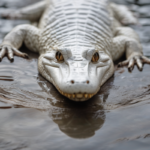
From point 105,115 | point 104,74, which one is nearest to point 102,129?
point 105,115

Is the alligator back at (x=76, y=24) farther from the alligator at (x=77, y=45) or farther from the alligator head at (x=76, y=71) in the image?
the alligator head at (x=76, y=71)

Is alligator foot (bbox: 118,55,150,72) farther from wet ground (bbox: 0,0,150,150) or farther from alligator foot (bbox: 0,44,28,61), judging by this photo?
alligator foot (bbox: 0,44,28,61)

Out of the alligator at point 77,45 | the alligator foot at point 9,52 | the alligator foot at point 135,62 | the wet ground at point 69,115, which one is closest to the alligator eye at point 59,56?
the alligator at point 77,45

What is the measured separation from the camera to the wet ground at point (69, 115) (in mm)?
2303

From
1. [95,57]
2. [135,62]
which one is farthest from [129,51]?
[95,57]

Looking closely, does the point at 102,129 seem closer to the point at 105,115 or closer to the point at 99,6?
the point at 105,115

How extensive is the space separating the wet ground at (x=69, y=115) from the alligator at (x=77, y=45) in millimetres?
166

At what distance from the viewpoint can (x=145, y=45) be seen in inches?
201

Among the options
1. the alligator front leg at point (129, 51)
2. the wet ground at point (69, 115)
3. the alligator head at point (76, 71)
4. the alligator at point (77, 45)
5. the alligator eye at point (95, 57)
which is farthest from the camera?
the alligator front leg at point (129, 51)

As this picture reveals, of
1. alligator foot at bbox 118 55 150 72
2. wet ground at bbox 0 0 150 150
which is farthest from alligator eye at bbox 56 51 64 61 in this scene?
alligator foot at bbox 118 55 150 72

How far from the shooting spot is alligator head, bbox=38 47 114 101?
104 inches

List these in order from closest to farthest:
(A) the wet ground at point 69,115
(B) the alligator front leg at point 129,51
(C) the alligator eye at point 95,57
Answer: (A) the wet ground at point 69,115 < (C) the alligator eye at point 95,57 < (B) the alligator front leg at point 129,51

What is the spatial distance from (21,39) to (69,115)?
2329 mm

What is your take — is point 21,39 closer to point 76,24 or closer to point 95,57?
point 76,24
